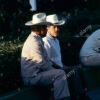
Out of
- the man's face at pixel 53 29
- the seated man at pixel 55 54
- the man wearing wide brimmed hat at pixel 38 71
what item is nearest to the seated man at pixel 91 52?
the seated man at pixel 55 54

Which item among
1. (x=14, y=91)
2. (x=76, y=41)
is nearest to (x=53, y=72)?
(x=14, y=91)

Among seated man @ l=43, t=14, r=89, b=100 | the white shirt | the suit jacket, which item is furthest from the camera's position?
the white shirt

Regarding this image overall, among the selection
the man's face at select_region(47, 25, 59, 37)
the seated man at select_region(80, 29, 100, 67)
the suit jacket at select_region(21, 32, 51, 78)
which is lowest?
the seated man at select_region(80, 29, 100, 67)

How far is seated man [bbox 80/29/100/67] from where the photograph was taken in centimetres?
883

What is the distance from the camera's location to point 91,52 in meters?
8.84

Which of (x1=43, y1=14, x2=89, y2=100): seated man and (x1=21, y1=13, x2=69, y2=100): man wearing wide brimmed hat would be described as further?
(x1=43, y1=14, x2=89, y2=100): seated man

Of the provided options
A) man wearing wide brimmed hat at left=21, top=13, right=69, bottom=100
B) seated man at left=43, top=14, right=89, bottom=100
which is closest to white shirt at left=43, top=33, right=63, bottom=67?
seated man at left=43, top=14, right=89, bottom=100

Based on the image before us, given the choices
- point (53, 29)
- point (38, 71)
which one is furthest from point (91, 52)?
point (38, 71)

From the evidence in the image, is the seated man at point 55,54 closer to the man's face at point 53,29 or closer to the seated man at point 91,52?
the man's face at point 53,29

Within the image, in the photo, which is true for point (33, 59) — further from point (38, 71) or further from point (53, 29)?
point (53, 29)

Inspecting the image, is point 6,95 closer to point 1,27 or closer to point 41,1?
point 1,27

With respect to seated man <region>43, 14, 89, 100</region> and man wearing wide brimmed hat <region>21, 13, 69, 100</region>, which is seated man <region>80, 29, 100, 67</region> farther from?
man wearing wide brimmed hat <region>21, 13, 69, 100</region>

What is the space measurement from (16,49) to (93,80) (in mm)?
2210

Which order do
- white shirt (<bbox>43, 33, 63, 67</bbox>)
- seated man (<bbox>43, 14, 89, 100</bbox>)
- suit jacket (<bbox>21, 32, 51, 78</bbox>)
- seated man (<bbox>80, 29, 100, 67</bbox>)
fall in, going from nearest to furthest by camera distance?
suit jacket (<bbox>21, 32, 51, 78</bbox>) → seated man (<bbox>43, 14, 89, 100</bbox>) → white shirt (<bbox>43, 33, 63, 67</bbox>) → seated man (<bbox>80, 29, 100, 67</bbox>)
